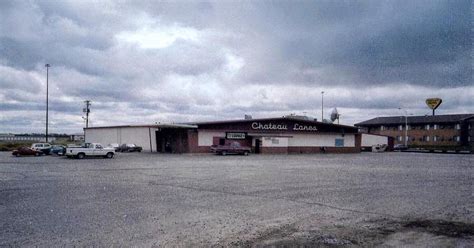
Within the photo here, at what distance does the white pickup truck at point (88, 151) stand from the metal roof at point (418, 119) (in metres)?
72.0

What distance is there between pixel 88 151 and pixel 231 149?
15.7 metres

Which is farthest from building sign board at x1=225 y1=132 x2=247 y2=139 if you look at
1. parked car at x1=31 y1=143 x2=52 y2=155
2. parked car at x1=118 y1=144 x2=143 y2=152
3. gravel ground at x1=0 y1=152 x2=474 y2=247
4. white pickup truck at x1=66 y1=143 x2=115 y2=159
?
gravel ground at x1=0 y1=152 x2=474 y2=247

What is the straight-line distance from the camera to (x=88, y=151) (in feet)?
119

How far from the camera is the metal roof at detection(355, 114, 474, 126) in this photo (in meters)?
80.4

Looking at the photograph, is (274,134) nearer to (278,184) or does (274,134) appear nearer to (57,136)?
(278,184)

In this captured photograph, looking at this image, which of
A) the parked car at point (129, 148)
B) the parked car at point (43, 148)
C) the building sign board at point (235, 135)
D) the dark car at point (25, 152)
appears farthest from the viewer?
the parked car at point (129, 148)

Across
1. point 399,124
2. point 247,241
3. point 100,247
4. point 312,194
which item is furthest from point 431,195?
point 399,124

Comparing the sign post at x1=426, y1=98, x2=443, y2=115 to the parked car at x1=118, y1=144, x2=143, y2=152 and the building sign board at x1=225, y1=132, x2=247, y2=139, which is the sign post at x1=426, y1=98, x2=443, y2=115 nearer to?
the building sign board at x1=225, y1=132, x2=247, y2=139

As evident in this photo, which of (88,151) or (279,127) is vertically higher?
(279,127)

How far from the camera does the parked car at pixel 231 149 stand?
43.8m

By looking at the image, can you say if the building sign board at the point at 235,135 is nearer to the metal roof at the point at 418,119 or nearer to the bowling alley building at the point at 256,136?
the bowling alley building at the point at 256,136

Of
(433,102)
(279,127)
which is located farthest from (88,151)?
(433,102)

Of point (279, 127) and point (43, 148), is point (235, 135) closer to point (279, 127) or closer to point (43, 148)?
point (279, 127)

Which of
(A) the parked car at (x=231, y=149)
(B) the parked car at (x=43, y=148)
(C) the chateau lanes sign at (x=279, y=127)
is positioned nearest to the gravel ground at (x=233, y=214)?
(A) the parked car at (x=231, y=149)
